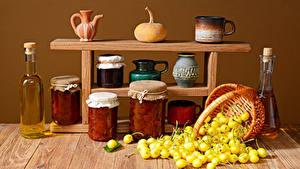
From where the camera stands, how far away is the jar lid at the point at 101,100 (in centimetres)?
166

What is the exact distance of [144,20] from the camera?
2.55m

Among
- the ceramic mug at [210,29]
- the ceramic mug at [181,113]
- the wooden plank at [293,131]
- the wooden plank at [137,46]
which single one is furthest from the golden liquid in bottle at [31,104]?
the wooden plank at [293,131]

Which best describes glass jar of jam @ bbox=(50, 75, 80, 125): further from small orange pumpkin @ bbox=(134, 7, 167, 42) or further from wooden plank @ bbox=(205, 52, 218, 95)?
wooden plank @ bbox=(205, 52, 218, 95)

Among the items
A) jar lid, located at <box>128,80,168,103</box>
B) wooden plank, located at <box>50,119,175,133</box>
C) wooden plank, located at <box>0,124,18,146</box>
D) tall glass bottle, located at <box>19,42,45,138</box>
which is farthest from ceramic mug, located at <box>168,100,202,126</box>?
wooden plank, located at <box>0,124,18,146</box>

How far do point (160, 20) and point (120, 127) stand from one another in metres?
0.93

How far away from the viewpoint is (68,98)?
1.77m

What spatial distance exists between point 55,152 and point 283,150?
88cm

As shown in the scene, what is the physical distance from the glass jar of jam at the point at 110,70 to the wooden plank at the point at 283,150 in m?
0.66

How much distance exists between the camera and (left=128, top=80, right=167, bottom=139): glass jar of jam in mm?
1669

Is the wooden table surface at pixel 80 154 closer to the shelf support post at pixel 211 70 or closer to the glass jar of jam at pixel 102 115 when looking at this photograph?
the glass jar of jam at pixel 102 115

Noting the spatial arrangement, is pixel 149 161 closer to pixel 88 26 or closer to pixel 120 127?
pixel 120 127

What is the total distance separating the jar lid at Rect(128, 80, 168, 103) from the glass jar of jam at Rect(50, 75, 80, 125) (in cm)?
25

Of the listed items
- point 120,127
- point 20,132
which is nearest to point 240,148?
point 120,127

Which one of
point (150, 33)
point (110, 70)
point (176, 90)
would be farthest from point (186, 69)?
point (110, 70)
